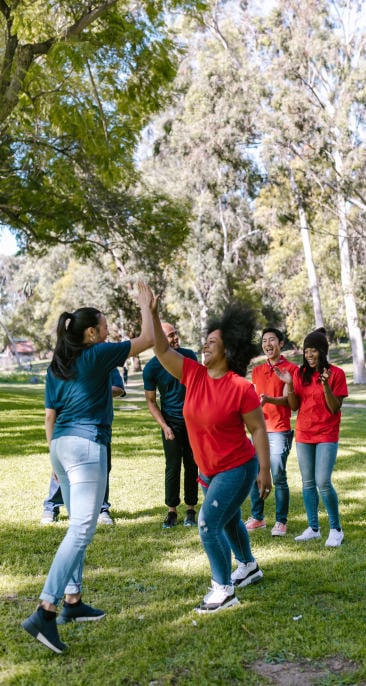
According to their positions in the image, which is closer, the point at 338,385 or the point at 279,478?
the point at 338,385

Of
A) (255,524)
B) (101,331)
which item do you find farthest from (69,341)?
(255,524)

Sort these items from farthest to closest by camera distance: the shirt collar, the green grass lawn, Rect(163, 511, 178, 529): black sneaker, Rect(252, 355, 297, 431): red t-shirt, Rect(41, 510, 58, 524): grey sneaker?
Rect(41, 510, 58, 524): grey sneaker, Rect(163, 511, 178, 529): black sneaker, Rect(252, 355, 297, 431): red t-shirt, the shirt collar, the green grass lawn

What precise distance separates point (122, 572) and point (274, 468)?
70.3 inches

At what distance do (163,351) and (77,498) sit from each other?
3.39 feet

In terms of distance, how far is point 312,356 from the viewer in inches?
242

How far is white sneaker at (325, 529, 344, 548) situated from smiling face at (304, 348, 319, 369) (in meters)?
1.42

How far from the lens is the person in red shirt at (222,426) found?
4395 millimetres

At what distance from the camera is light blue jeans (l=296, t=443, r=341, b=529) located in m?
6.09

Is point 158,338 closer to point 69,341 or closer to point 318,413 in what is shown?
point 69,341

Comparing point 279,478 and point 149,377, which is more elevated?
point 149,377

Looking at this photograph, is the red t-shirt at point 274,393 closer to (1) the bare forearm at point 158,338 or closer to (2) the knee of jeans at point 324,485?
(2) the knee of jeans at point 324,485

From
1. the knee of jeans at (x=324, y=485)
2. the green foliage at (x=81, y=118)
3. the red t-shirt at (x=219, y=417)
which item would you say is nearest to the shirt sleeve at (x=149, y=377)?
the knee of jeans at (x=324, y=485)

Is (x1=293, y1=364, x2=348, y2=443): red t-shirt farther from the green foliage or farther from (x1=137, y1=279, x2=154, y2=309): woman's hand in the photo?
the green foliage

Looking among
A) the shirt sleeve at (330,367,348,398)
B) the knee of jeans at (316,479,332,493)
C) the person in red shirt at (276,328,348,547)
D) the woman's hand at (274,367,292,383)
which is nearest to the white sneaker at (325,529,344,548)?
the person in red shirt at (276,328,348,547)
